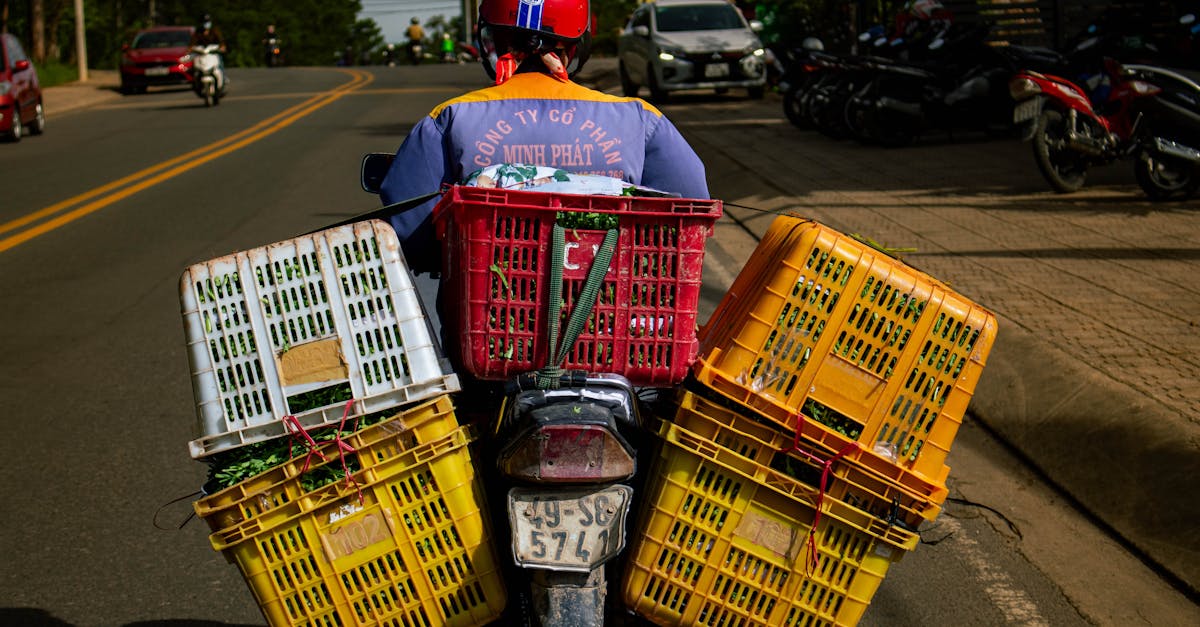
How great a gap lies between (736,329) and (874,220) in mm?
7906

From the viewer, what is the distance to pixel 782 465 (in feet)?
9.27

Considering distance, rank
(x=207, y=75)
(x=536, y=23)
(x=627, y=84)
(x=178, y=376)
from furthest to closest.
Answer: (x=207, y=75), (x=627, y=84), (x=178, y=376), (x=536, y=23)

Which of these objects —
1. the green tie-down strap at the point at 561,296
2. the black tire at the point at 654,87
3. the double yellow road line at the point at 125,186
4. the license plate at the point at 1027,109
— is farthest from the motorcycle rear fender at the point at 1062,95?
the black tire at the point at 654,87

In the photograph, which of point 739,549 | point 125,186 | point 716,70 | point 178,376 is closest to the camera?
point 739,549

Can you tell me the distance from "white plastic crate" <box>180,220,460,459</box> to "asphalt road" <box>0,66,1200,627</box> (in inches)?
70.1

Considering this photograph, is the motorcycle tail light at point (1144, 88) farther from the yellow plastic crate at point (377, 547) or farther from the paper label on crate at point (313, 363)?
the paper label on crate at point (313, 363)

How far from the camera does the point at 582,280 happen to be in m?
2.76

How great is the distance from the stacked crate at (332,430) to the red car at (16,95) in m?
19.7

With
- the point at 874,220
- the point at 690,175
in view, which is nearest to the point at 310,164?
the point at 874,220

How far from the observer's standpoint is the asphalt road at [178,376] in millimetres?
4422

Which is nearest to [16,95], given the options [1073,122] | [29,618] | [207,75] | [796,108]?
[207,75]

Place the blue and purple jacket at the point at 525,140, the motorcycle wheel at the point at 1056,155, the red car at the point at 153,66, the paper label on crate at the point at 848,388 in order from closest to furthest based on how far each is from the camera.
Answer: the paper label on crate at the point at 848,388 → the blue and purple jacket at the point at 525,140 → the motorcycle wheel at the point at 1056,155 → the red car at the point at 153,66

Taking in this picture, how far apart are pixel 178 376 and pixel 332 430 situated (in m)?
4.81

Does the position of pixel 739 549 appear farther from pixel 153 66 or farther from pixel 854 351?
pixel 153 66
